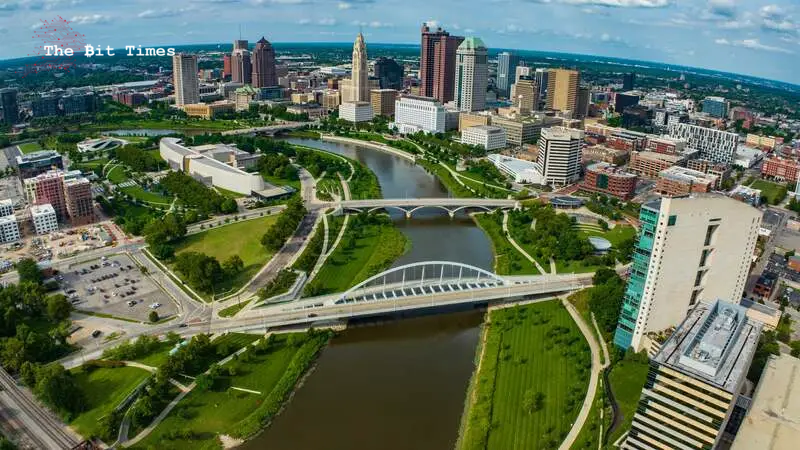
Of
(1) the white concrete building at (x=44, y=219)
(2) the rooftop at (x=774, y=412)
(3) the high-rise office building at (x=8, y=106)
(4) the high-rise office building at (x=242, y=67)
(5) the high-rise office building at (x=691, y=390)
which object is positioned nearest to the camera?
(5) the high-rise office building at (x=691, y=390)

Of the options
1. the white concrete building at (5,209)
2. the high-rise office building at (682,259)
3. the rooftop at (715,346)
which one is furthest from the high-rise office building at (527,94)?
the rooftop at (715,346)

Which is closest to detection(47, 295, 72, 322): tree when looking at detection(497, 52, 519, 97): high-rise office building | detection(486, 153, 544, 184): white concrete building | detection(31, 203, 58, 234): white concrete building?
detection(31, 203, 58, 234): white concrete building

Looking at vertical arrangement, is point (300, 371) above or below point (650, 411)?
below

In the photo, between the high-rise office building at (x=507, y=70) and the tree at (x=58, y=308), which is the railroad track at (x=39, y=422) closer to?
the tree at (x=58, y=308)

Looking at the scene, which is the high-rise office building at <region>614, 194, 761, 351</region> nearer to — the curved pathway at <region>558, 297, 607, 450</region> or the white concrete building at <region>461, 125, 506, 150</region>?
the curved pathway at <region>558, 297, 607, 450</region>

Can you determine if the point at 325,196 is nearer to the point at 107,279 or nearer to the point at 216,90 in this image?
the point at 107,279

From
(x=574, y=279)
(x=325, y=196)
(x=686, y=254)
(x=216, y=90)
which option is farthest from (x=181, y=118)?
(x=686, y=254)

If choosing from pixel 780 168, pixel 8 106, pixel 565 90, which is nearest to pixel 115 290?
pixel 780 168
